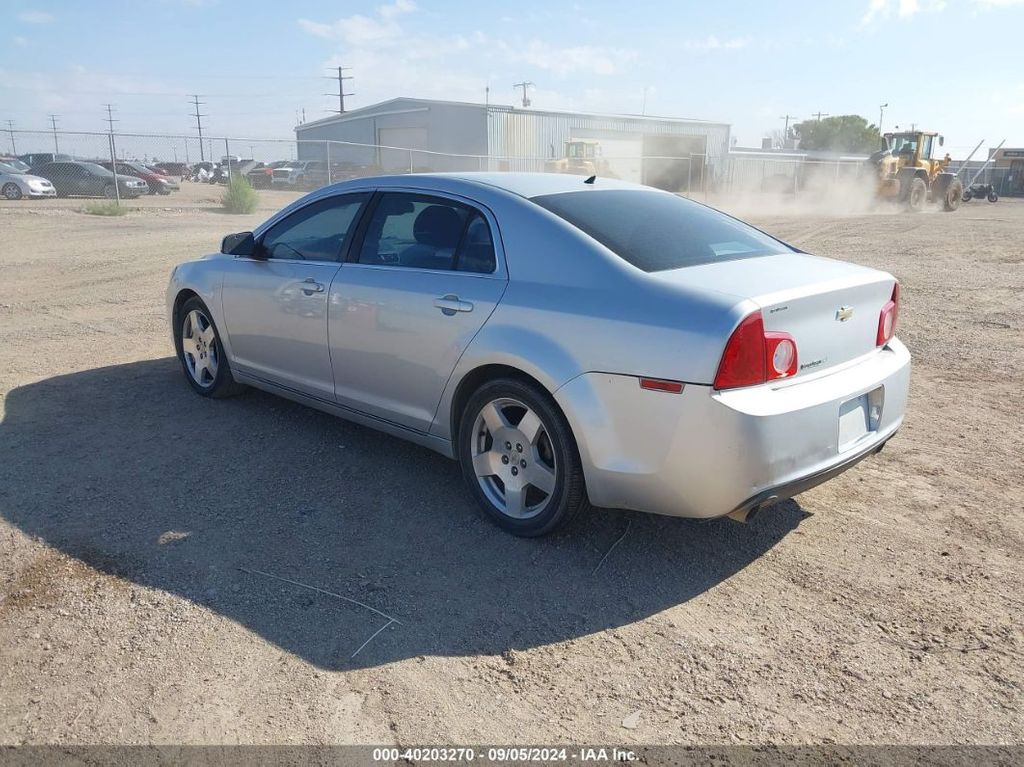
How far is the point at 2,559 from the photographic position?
3582 mm

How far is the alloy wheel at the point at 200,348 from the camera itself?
575 centimetres

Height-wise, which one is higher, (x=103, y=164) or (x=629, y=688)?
(x=103, y=164)

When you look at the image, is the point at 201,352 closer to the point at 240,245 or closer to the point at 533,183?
the point at 240,245

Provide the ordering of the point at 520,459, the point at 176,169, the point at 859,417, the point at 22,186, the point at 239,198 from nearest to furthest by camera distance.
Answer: the point at 859,417 → the point at 520,459 → the point at 239,198 → the point at 22,186 → the point at 176,169

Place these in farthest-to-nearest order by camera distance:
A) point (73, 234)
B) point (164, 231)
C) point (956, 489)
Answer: point (164, 231), point (73, 234), point (956, 489)

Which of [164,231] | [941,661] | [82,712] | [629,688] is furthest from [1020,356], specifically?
[164,231]

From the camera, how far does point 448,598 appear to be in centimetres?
332

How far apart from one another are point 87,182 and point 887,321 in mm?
29813

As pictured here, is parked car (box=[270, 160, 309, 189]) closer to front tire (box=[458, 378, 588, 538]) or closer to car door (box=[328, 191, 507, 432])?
car door (box=[328, 191, 507, 432])

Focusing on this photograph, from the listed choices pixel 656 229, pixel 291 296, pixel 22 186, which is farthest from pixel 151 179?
pixel 656 229

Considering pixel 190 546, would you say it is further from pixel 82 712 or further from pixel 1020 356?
pixel 1020 356

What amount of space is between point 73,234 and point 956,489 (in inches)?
668

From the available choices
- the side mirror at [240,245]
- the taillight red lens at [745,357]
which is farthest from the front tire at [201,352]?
the taillight red lens at [745,357]

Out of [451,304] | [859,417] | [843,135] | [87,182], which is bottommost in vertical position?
[859,417]
